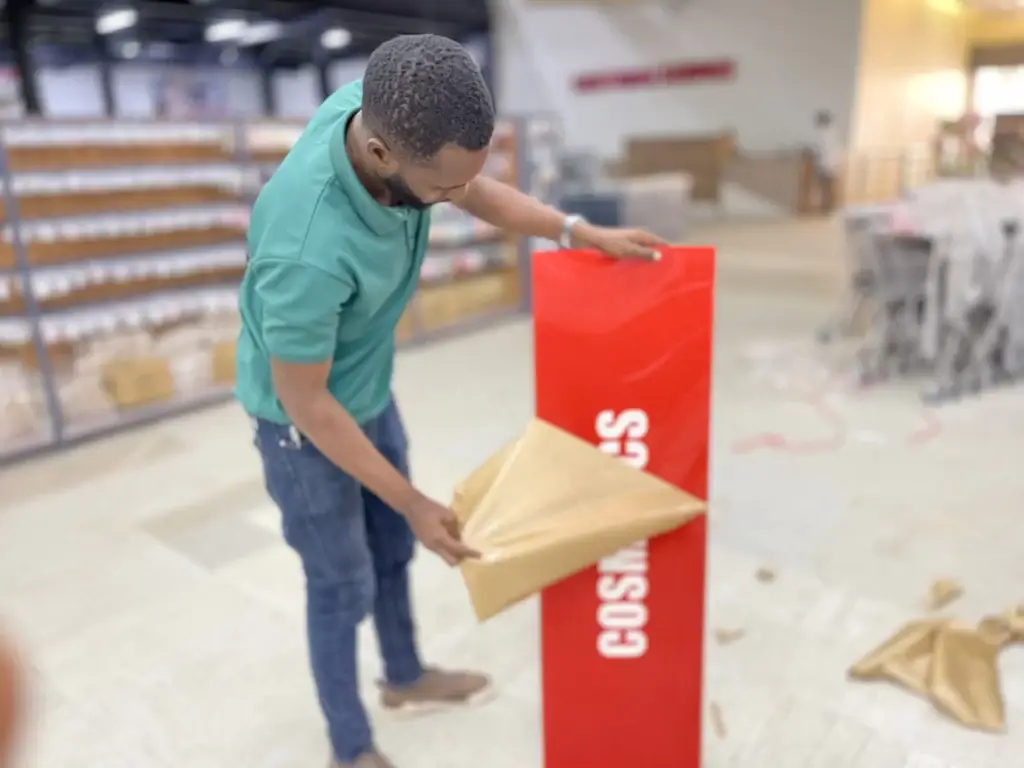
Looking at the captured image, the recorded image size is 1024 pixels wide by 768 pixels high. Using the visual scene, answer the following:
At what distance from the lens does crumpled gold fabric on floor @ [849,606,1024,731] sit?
65.5 inches

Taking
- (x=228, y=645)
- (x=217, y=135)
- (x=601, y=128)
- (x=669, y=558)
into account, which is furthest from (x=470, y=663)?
(x=601, y=128)

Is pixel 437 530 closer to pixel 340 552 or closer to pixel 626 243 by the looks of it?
pixel 340 552

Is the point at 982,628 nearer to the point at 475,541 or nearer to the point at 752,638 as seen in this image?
the point at 752,638

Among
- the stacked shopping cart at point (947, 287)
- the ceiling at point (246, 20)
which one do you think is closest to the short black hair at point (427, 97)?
the stacked shopping cart at point (947, 287)

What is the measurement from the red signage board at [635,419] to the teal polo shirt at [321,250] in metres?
0.26

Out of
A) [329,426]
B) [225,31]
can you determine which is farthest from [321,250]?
[225,31]

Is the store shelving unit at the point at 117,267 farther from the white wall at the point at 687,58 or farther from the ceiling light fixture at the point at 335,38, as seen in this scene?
the ceiling light fixture at the point at 335,38

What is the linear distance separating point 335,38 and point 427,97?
16.8 metres

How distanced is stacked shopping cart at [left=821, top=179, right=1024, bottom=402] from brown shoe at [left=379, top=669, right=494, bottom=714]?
8.76ft

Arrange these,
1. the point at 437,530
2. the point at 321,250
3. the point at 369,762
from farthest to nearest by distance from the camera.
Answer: the point at 369,762 → the point at 437,530 → the point at 321,250

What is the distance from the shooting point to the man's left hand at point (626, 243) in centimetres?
124

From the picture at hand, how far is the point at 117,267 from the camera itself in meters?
3.57

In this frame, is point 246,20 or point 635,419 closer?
point 635,419

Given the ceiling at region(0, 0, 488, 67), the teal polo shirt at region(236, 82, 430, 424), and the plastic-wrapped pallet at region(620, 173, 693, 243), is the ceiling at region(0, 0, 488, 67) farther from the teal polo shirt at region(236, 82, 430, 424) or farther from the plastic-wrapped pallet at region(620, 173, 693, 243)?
the teal polo shirt at region(236, 82, 430, 424)
